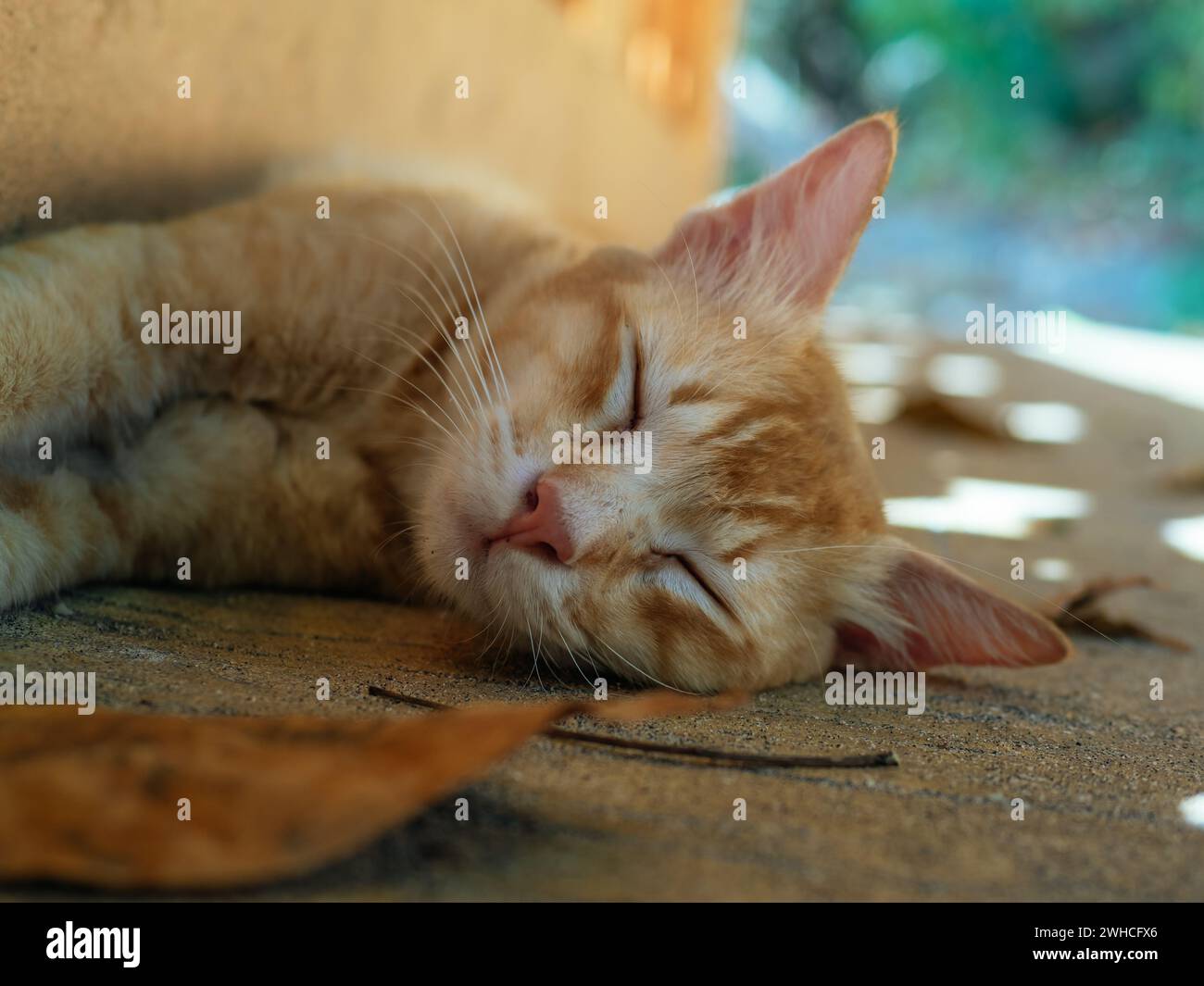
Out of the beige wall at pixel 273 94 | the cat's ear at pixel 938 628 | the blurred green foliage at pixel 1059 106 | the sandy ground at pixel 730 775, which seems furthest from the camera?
the blurred green foliage at pixel 1059 106

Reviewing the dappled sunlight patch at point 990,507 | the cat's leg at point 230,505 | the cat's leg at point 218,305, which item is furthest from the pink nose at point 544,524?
the dappled sunlight patch at point 990,507

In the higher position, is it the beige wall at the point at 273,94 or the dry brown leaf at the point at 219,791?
the beige wall at the point at 273,94

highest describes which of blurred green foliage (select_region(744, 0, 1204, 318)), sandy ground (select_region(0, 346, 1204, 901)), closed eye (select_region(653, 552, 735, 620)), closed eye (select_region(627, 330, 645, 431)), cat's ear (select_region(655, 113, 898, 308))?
blurred green foliage (select_region(744, 0, 1204, 318))

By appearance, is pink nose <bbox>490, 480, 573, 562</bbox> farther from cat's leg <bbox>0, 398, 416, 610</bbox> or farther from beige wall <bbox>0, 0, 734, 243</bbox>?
beige wall <bbox>0, 0, 734, 243</bbox>

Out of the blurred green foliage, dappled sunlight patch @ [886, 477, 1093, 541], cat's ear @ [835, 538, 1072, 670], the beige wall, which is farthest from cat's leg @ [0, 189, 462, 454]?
the blurred green foliage

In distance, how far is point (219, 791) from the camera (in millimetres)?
957

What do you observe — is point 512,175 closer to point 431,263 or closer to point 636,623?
point 431,263

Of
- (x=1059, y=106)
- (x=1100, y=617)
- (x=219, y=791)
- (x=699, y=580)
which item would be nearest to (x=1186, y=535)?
(x=1100, y=617)

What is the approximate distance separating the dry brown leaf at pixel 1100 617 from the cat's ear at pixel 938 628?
48 cm

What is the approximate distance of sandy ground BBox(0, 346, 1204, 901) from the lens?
3.50ft

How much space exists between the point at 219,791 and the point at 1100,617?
88.6 inches

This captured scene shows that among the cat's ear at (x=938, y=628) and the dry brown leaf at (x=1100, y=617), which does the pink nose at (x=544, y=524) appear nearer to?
the cat's ear at (x=938, y=628)

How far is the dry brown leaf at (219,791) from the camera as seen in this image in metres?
0.89
